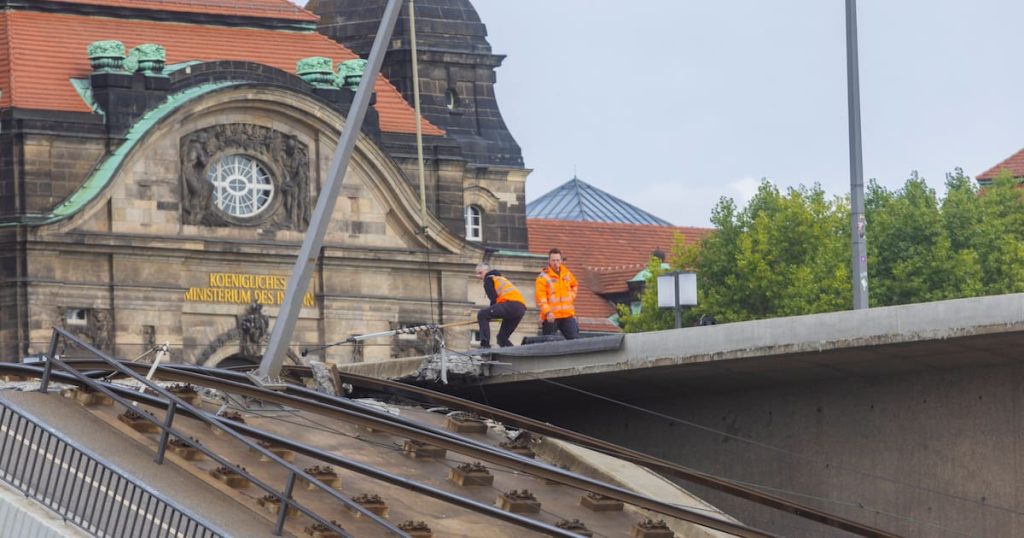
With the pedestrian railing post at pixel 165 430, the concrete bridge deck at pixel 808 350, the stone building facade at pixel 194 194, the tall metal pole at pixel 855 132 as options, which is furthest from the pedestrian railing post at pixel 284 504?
the stone building facade at pixel 194 194

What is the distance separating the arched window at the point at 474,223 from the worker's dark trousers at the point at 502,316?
41175 mm

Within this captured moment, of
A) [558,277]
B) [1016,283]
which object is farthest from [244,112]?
[558,277]

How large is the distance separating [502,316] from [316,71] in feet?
115

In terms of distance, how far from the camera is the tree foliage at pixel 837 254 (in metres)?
79.2

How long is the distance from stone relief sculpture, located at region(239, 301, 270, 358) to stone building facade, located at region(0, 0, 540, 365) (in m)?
0.04

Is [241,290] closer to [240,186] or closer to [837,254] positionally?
[240,186]

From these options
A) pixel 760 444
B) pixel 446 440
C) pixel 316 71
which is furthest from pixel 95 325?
pixel 446 440

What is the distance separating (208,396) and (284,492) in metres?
5.18

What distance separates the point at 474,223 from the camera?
7956 centimetres

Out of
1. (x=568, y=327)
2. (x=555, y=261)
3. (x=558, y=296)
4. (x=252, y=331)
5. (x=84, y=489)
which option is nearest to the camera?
(x=84, y=489)

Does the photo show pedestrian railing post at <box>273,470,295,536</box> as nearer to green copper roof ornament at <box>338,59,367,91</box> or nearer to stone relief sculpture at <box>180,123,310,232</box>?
stone relief sculpture at <box>180,123,310,232</box>

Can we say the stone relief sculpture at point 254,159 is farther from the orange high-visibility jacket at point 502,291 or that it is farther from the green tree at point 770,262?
the orange high-visibility jacket at point 502,291

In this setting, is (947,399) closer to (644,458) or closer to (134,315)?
(644,458)

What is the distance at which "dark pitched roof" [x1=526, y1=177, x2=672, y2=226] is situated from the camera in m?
123
